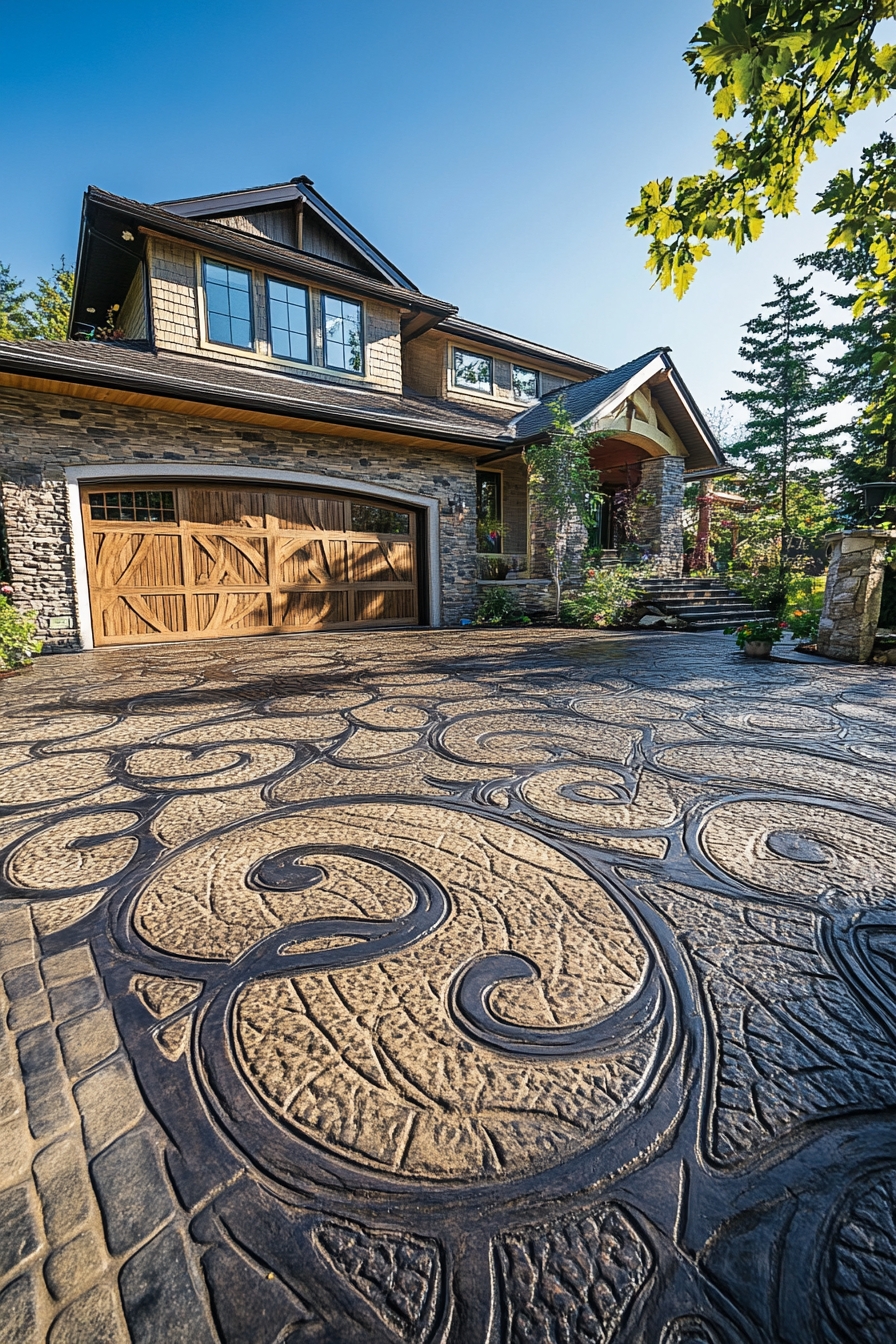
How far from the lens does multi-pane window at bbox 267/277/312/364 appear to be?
32.2 ft

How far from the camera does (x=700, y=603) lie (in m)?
11.1

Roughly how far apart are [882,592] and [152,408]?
9164mm

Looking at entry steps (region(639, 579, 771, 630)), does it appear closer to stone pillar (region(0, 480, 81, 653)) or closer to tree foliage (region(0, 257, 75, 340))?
stone pillar (region(0, 480, 81, 653))

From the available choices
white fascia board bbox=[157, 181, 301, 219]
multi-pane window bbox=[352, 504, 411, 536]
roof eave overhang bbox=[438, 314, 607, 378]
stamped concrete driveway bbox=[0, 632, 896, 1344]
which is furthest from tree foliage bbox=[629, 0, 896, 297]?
roof eave overhang bbox=[438, 314, 607, 378]

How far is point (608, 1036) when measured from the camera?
1152 mm

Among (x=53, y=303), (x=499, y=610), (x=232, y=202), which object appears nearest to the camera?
(x=232, y=202)

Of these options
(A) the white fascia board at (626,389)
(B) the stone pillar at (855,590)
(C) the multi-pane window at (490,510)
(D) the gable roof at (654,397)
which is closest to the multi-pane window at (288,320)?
(D) the gable roof at (654,397)

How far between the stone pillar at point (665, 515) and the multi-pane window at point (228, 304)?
880 cm

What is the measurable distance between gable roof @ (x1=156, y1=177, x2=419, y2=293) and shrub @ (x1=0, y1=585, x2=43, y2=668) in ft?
23.5

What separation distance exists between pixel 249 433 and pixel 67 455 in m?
2.41

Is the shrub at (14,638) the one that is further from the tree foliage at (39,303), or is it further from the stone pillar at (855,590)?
the tree foliage at (39,303)

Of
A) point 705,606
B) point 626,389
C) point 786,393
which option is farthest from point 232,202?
point 786,393

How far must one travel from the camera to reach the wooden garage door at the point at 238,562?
7.98 m

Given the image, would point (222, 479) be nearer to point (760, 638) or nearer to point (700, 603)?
point (760, 638)
